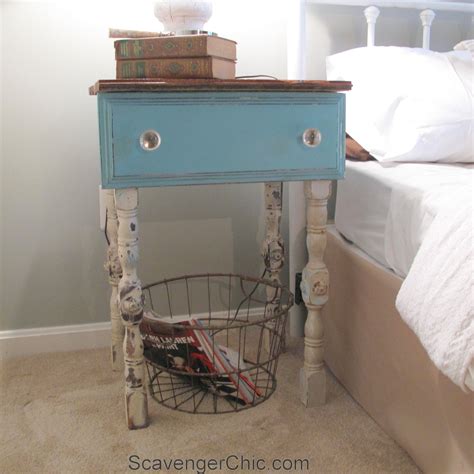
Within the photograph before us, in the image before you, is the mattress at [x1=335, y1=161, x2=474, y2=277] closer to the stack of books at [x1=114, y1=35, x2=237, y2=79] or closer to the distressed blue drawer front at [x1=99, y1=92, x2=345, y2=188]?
the distressed blue drawer front at [x1=99, y1=92, x2=345, y2=188]

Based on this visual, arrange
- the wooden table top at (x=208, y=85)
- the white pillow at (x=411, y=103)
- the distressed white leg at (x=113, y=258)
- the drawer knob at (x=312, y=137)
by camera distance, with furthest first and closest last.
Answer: the distressed white leg at (x=113, y=258)
the white pillow at (x=411, y=103)
the drawer knob at (x=312, y=137)
the wooden table top at (x=208, y=85)

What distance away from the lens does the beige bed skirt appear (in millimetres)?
932

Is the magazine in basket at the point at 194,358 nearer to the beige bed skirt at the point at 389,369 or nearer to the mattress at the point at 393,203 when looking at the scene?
the beige bed skirt at the point at 389,369

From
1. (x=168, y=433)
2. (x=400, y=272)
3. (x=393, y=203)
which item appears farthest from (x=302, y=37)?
(x=168, y=433)

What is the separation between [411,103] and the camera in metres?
1.28

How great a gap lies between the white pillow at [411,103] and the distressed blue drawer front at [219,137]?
0.73 feet

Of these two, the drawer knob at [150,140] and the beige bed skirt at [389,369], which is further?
the drawer knob at [150,140]

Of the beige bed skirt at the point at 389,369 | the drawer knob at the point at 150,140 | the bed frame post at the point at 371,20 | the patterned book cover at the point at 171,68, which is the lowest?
the beige bed skirt at the point at 389,369

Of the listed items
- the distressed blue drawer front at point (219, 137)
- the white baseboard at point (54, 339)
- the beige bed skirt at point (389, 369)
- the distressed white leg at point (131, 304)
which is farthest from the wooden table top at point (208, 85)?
the white baseboard at point (54, 339)

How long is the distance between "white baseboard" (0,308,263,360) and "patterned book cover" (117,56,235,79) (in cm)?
75

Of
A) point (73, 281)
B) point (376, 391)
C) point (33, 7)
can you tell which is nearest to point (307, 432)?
point (376, 391)

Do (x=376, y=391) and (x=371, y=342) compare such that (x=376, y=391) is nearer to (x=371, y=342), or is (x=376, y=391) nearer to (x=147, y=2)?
(x=371, y=342)

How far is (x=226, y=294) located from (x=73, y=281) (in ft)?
1.38

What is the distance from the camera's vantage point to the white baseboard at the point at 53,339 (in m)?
1.54
